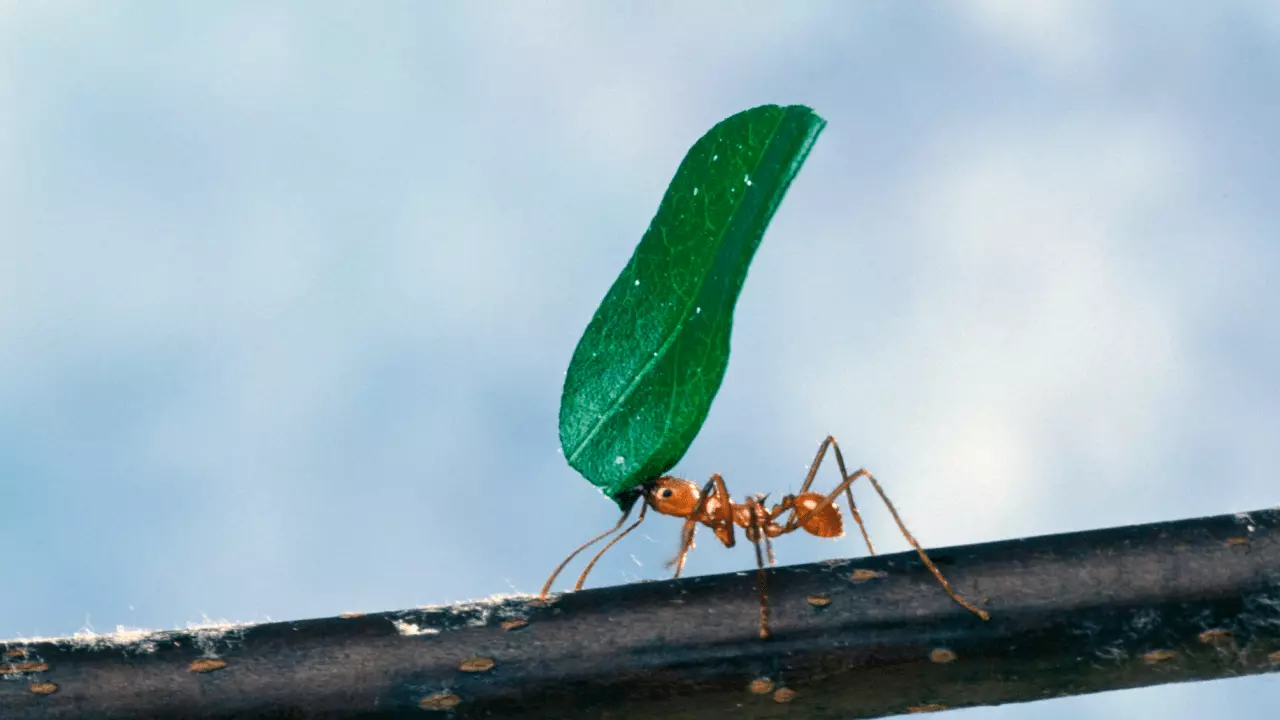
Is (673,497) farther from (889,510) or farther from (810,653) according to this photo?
(810,653)

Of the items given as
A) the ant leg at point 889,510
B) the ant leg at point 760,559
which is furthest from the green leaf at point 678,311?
the ant leg at point 889,510

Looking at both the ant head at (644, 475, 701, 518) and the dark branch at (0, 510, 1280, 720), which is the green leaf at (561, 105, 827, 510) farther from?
the dark branch at (0, 510, 1280, 720)

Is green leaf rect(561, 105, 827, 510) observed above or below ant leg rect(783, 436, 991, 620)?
above

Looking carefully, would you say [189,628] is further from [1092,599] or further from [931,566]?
[1092,599]

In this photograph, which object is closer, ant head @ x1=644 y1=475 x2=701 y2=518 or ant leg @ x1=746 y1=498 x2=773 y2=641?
ant leg @ x1=746 y1=498 x2=773 y2=641

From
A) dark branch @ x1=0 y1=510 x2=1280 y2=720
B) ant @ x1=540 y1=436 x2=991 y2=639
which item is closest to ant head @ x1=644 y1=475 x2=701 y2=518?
ant @ x1=540 y1=436 x2=991 y2=639

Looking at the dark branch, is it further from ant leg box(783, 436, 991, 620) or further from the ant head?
A: the ant head
